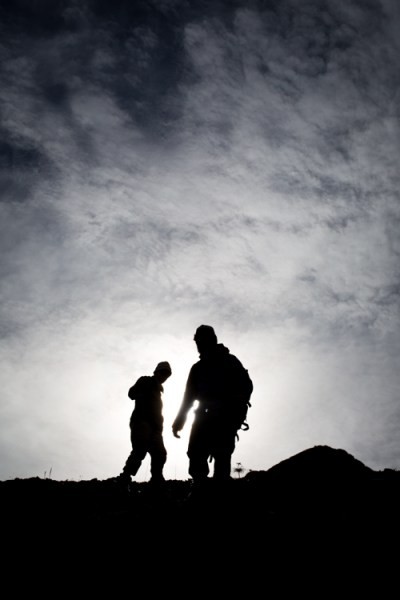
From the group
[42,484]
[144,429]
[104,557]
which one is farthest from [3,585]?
[42,484]

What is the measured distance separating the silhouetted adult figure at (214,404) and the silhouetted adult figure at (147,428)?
2937 mm

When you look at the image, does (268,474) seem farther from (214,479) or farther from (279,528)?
(279,528)

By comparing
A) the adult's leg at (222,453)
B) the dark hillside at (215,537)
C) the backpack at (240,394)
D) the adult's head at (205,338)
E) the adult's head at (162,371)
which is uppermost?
the adult's head at (162,371)

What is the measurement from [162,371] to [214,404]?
12.9ft

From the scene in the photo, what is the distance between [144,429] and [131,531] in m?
4.24

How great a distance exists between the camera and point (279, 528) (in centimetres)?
413

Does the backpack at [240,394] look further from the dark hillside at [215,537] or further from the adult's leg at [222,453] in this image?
the dark hillside at [215,537]

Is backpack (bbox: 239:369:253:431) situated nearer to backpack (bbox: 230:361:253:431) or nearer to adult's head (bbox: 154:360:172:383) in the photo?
backpack (bbox: 230:361:253:431)

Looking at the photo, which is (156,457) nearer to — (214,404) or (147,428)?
(147,428)

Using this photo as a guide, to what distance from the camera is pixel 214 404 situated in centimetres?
536

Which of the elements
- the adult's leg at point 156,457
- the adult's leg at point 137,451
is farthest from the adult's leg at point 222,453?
the adult's leg at point 156,457

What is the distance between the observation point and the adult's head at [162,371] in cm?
910

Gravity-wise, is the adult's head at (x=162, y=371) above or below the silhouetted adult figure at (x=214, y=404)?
above

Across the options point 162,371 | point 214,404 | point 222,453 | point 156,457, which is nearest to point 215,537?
point 222,453
